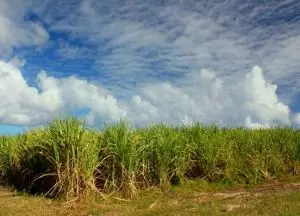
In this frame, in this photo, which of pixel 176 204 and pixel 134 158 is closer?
pixel 176 204

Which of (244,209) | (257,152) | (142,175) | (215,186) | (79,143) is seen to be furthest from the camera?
(257,152)

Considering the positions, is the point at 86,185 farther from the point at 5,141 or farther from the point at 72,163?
the point at 5,141

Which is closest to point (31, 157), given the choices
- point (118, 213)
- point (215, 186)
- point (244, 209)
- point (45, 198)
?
point (45, 198)

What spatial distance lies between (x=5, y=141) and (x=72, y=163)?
5.61 m

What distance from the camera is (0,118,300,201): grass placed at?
12.7m

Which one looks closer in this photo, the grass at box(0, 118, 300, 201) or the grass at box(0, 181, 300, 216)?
the grass at box(0, 181, 300, 216)

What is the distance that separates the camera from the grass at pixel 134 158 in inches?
500

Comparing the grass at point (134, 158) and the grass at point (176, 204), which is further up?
the grass at point (134, 158)

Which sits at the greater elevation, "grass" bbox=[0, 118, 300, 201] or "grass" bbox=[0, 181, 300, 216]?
"grass" bbox=[0, 118, 300, 201]

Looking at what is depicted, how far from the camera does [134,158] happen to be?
13391 mm

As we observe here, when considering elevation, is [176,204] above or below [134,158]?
below

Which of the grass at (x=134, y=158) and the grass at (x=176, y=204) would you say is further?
the grass at (x=134, y=158)

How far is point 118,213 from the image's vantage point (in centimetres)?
1127

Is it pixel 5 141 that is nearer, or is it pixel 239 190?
pixel 239 190
